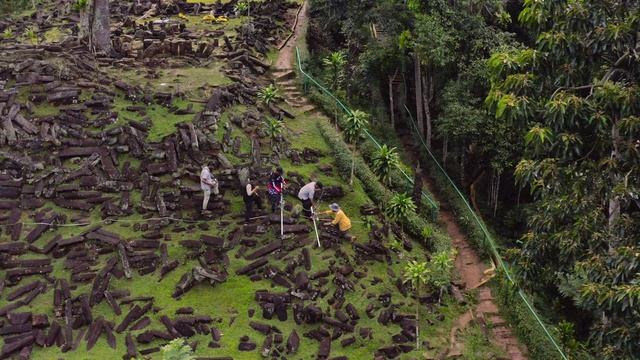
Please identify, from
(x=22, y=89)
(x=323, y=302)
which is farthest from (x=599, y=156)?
(x=22, y=89)

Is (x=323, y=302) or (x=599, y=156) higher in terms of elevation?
(x=599, y=156)

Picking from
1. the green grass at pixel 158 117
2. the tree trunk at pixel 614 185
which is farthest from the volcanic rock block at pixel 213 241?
the tree trunk at pixel 614 185

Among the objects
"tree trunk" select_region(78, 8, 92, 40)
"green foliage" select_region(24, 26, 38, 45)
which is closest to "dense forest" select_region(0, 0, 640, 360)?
"tree trunk" select_region(78, 8, 92, 40)

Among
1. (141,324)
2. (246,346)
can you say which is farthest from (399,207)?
(141,324)

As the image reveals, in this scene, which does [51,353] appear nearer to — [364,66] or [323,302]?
[323,302]

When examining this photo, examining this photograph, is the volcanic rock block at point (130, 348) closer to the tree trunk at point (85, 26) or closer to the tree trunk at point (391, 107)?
the tree trunk at point (85, 26)

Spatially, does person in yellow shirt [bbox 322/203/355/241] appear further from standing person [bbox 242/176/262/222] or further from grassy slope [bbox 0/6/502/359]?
standing person [bbox 242/176/262/222]
